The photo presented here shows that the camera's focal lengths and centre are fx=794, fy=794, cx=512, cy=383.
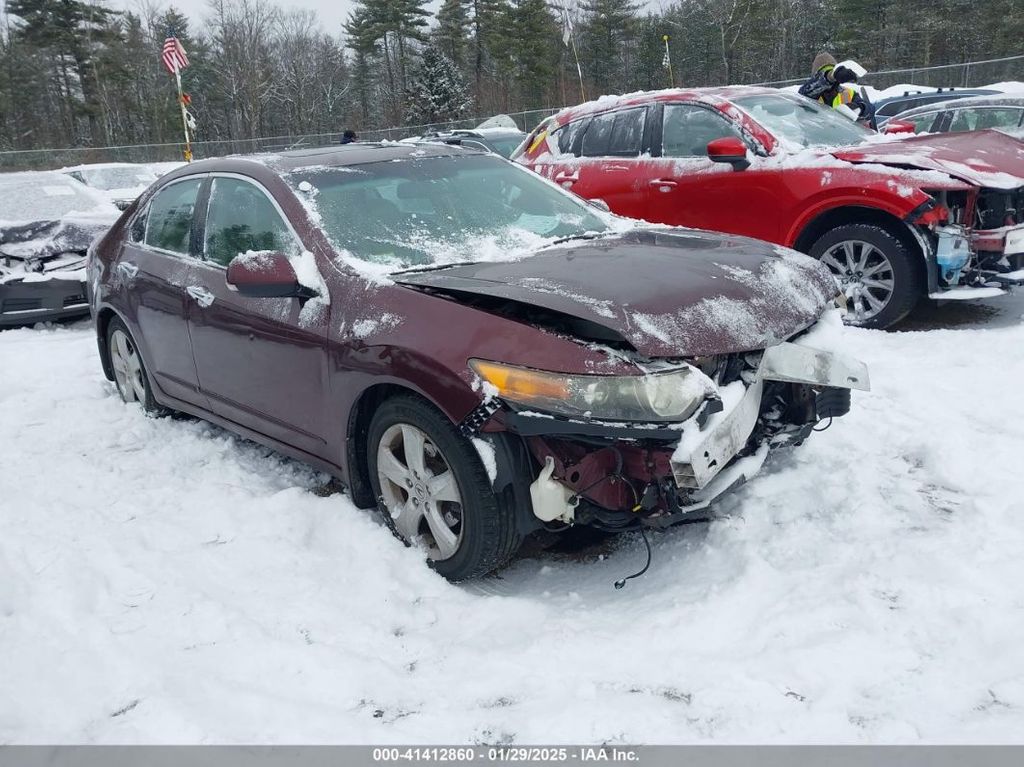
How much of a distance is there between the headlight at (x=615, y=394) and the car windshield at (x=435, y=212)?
98cm

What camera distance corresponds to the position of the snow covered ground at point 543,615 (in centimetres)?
224

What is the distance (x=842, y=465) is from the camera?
11.6ft

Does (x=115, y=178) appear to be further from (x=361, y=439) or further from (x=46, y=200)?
(x=361, y=439)

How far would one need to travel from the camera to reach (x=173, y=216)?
4473 mm

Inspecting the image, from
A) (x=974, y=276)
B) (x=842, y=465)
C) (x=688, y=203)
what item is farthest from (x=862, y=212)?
(x=842, y=465)

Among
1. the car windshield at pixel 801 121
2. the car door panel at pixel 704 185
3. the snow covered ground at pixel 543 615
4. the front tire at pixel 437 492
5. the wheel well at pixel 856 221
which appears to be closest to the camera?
the snow covered ground at pixel 543 615

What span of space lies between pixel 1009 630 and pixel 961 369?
2.74 meters

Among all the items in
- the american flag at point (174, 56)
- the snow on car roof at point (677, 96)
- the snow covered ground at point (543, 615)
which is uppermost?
the american flag at point (174, 56)

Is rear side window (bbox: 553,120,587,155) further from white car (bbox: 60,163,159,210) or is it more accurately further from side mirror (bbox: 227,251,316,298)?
white car (bbox: 60,163,159,210)

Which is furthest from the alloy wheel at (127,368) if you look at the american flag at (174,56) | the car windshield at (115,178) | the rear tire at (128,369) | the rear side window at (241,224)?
the american flag at (174,56)

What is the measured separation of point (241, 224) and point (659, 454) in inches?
95.4

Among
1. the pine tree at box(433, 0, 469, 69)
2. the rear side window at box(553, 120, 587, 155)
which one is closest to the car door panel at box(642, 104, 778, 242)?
the rear side window at box(553, 120, 587, 155)

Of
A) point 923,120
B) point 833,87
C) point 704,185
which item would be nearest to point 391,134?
point 923,120
